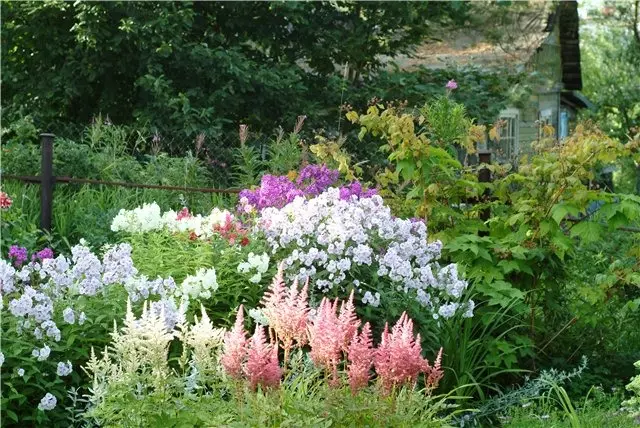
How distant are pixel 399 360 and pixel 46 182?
438 cm

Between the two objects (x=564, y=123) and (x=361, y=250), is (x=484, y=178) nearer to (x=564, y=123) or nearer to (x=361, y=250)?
(x=361, y=250)

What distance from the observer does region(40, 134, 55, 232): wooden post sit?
716 cm

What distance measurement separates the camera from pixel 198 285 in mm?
5027

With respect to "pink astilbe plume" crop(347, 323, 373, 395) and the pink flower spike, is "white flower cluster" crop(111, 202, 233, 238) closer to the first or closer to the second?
the pink flower spike

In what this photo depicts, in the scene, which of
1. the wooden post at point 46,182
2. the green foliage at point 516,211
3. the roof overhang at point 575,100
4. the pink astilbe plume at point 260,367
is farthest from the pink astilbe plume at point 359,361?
the roof overhang at point 575,100

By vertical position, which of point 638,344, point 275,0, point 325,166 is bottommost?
point 638,344

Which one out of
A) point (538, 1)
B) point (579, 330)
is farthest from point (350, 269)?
point (538, 1)

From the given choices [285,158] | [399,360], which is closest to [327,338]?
[399,360]

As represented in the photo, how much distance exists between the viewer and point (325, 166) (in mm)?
6863

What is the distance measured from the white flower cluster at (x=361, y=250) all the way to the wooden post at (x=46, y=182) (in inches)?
84.7

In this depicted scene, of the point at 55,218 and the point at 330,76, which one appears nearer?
the point at 55,218

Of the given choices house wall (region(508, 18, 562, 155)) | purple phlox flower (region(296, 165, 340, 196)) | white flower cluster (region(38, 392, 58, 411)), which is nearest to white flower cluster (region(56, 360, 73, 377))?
white flower cluster (region(38, 392, 58, 411))

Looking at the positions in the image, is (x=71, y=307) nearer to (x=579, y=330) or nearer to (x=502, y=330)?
(x=502, y=330)

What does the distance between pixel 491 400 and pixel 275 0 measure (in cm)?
744
